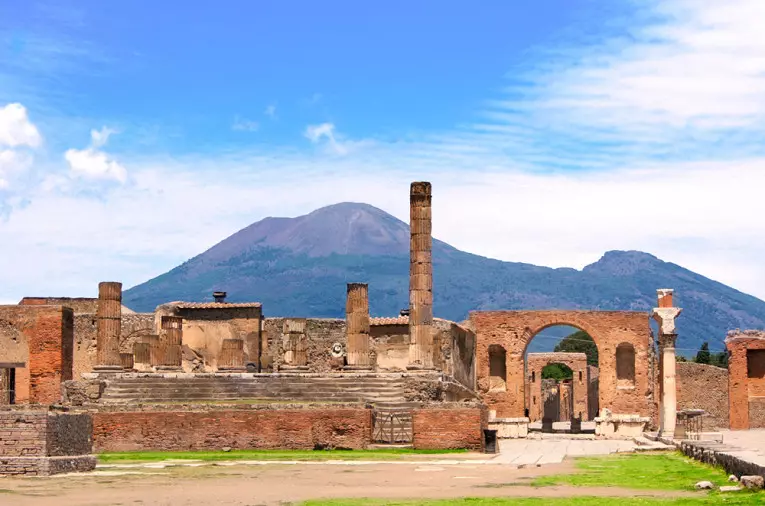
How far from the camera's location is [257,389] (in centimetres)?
3500

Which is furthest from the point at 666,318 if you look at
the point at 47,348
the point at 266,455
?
the point at 47,348

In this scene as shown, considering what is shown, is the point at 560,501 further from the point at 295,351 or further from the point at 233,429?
the point at 295,351

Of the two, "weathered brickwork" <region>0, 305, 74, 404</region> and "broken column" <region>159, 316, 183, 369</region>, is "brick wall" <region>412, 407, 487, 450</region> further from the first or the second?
"weathered brickwork" <region>0, 305, 74, 404</region>

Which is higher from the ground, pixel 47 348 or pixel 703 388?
pixel 47 348

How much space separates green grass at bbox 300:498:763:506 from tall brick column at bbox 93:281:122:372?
22.7 metres

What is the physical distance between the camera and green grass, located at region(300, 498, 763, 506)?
16609 millimetres

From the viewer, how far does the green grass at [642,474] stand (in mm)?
20188

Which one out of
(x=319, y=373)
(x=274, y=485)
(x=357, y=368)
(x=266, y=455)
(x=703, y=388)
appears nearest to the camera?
(x=274, y=485)

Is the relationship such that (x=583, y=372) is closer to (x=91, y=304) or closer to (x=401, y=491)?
(x=91, y=304)

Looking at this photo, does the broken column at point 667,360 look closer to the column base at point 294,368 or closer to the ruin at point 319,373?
the ruin at point 319,373

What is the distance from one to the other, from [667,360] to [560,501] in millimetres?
21560

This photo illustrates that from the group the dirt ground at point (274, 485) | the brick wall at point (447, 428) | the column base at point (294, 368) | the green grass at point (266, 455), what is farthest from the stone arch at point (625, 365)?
the dirt ground at point (274, 485)

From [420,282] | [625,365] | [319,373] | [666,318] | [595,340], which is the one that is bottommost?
[319,373]

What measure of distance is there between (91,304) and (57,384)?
50.3ft
